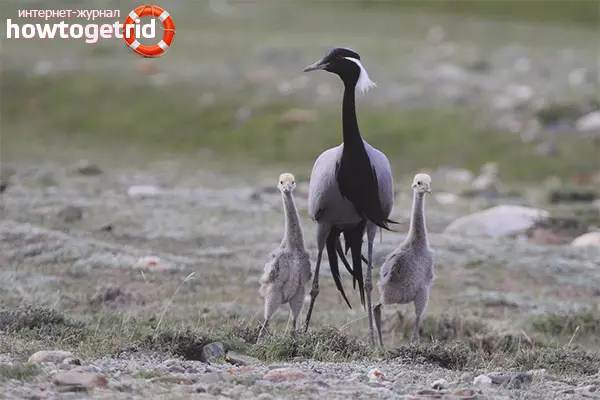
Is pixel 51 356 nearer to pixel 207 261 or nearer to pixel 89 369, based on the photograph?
pixel 89 369

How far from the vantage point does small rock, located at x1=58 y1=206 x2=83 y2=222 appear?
627 inches

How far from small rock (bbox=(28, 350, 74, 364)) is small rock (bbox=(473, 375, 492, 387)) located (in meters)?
3.11

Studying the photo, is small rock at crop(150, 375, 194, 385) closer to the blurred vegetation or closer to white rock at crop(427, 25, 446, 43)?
white rock at crop(427, 25, 446, 43)

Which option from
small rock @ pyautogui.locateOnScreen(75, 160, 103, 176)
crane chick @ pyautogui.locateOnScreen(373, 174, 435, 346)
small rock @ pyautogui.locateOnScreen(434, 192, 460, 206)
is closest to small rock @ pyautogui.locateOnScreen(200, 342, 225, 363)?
crane chick @ pyautogui.locateOnScreen(373, 174, 435, 346)

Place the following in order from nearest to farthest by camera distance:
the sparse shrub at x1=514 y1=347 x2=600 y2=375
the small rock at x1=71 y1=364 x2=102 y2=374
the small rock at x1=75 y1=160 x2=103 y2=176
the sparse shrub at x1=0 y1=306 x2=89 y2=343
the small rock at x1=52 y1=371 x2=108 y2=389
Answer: the small rock at x1=52 y1=371 x2=108 y2=389 → the small rock at x1=71 y1=364 x2=102 y2=374 → the sparse shrub at x1=514 y1=347 x2=600 y2=375 → the sparse shrub at x1=0 y1=306 x2=89 y2=343 → the small rock at x1=75 y1=160 x2=103 y2=176

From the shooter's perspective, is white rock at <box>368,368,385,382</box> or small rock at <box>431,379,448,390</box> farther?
white rock at <box>368,368,385,382</box>

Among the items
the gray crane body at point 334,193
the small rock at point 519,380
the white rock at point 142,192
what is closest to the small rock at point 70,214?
the white rock at point 142,192

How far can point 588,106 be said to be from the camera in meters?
28.1

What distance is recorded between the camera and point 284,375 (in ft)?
24.6

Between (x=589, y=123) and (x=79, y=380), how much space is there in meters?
22.1

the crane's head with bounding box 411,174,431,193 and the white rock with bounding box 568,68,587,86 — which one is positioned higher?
the white rock with bounding box 568,68,587,86

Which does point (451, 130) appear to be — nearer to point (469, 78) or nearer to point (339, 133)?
point (339, 133)

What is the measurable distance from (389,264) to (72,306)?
12.3ft

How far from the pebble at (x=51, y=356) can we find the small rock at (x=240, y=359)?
1.35 metres
